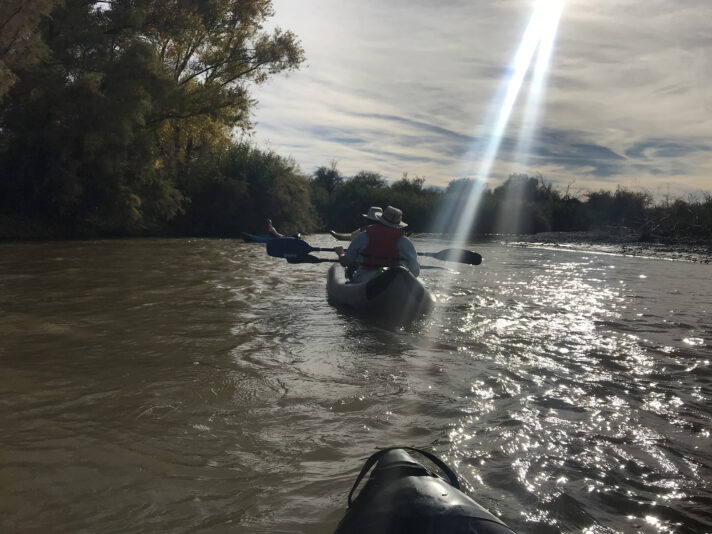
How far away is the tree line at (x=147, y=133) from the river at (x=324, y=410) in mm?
11040

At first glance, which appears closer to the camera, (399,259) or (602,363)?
(602,363)

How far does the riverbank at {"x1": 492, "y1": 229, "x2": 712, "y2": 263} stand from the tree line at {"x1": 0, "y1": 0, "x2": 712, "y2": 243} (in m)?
0.77

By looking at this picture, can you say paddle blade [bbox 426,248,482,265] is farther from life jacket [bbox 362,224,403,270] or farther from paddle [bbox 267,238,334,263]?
paddle [bbox 267,238,334,263]

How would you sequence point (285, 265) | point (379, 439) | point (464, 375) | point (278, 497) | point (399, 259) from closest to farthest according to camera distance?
1. point (278, 497)
2. point (379, 439)
3. point (464, 375)
4. point (399, 259)
5. point (285, 265)

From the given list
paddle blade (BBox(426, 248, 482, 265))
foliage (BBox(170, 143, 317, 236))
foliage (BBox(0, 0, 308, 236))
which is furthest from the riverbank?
foliage (BBox(0, 0, 308, 236))

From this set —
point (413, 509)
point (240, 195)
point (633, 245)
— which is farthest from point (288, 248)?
point (240, 195)

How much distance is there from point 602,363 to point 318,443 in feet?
9.43

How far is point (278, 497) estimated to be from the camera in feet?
8.46

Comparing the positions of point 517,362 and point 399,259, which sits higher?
point 399,259

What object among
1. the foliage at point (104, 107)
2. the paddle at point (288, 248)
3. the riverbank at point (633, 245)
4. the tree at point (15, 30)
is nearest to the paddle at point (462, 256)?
the paddle at point (288, 248)

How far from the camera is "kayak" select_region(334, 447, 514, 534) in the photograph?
1.54 meters

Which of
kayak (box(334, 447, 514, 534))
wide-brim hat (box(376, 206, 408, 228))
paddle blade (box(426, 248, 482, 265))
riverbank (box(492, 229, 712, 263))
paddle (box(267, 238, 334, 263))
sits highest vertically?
riverbank (box(492, 229, 712, 263))

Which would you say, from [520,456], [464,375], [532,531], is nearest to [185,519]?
A: [532,531]

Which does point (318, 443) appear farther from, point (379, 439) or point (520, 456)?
point (520, 456)
